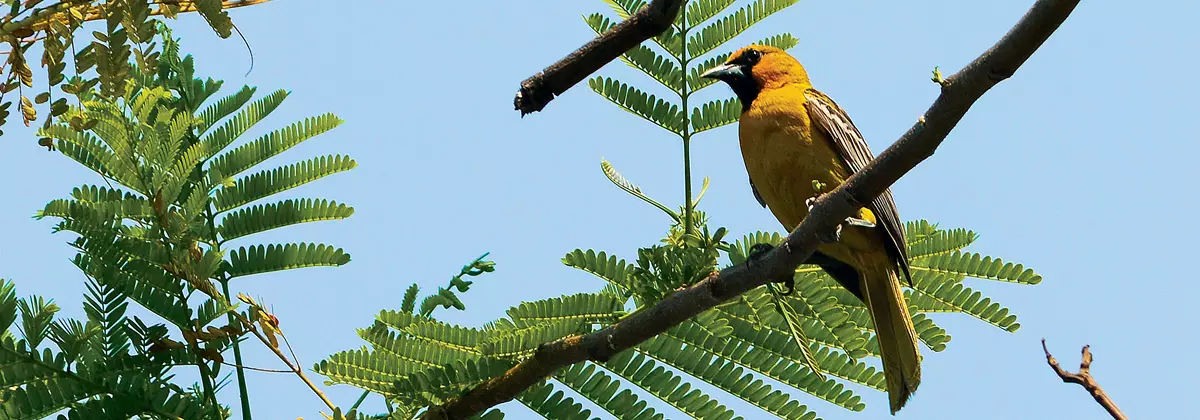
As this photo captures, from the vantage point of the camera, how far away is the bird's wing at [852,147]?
4.21 meters

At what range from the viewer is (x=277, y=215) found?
3.50 m

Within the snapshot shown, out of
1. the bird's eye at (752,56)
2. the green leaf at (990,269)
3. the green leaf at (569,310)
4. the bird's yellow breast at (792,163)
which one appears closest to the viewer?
the green leaf at (569,310)

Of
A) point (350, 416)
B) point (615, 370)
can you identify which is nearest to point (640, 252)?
point (615, 370)

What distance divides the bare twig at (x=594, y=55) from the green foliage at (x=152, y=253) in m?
1.25

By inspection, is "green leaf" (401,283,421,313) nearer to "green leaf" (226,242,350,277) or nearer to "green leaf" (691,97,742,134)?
"green leaf" (226,242,350,277)

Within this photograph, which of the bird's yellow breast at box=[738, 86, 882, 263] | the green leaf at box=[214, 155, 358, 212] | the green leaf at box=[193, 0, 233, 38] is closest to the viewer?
the green leaf at box=[193, 0, 233, 38]

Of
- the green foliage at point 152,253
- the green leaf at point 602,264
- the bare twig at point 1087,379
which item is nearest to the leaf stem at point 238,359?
the green foliage at point 152,253

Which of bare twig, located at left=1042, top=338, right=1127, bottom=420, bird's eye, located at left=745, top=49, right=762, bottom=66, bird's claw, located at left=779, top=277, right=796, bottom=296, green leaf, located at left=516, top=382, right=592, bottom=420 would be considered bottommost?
bare twig, located at left=1042, top=338, right=1127, bottom=420

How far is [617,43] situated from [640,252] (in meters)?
1.43

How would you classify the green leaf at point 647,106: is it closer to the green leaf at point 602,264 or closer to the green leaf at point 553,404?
the green leaf at point 602,264

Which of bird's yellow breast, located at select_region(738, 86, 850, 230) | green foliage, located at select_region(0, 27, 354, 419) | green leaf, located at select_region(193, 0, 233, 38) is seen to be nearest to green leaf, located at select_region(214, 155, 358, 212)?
green foliage, located at select_region(0, 27, 354, 419)

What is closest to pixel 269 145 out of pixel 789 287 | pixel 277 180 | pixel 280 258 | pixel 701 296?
pixel 277 180

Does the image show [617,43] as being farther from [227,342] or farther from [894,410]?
[894,410]

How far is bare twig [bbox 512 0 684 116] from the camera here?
1.96m
